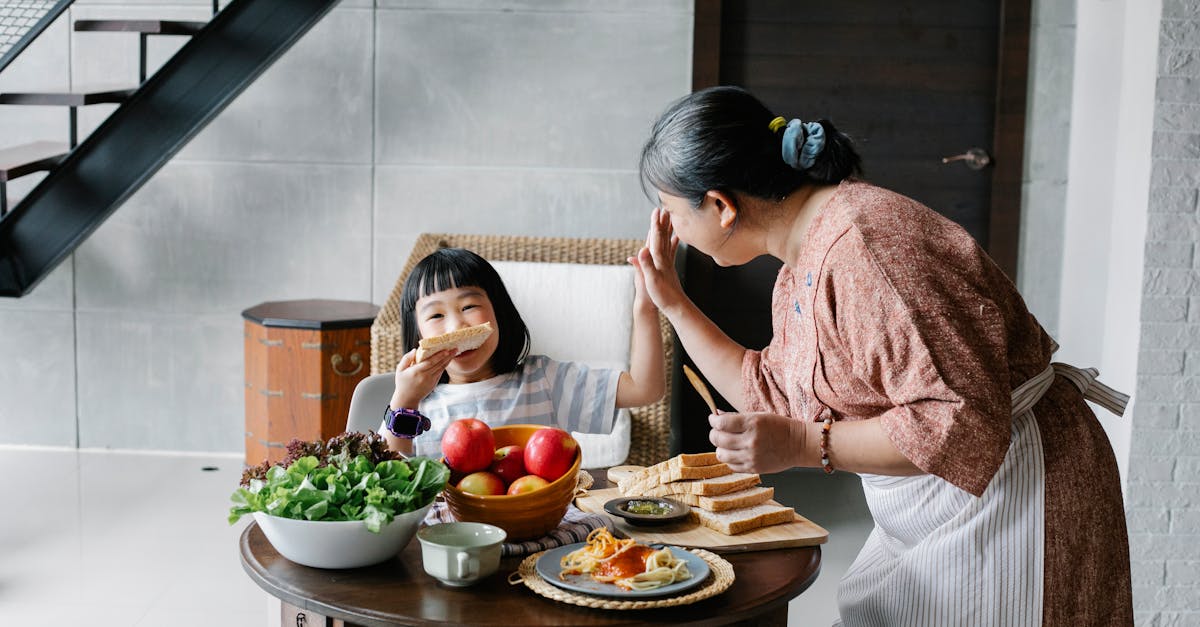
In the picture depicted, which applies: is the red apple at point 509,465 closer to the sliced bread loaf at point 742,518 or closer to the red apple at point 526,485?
the red apple at point 526,485

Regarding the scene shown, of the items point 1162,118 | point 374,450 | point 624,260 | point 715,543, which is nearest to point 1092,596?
point 715,543

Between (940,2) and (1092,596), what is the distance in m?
2.95

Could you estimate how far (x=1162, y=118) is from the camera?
3.43 metres

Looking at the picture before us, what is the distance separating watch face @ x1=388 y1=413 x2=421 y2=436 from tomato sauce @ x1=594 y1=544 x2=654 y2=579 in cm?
51

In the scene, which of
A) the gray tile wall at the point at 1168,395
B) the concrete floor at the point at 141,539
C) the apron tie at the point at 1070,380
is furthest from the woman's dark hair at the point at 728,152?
the gray tile wall at the point at 1168,395

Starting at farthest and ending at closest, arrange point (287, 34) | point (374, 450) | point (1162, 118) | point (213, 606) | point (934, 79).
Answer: point (934, 79)
point (287, 34)
point (1162, 118)
point (213, 606)
point (374, 450)

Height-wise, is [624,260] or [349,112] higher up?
[349,112]

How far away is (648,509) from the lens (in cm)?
187

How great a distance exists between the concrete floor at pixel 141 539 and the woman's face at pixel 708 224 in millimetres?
1582

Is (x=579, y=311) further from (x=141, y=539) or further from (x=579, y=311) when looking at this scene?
(x=141, y=539)

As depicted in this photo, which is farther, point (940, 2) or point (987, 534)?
point (940, 2)

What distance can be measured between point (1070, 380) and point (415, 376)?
1.08 meters

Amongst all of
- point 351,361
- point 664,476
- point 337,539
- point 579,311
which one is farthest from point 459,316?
point 351,361

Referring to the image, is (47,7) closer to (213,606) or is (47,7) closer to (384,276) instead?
(384,276)
